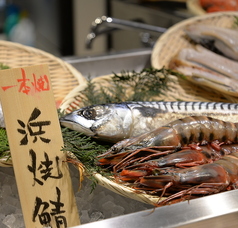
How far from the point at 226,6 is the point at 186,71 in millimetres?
1772

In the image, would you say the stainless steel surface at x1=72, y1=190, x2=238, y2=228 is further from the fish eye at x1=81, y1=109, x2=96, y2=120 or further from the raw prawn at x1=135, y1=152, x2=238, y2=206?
the fish eye at x1=81, y1=109, x2=96, y2=120

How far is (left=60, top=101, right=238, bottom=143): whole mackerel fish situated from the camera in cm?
120

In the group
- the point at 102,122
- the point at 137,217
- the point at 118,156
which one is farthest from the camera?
the point at 102,122

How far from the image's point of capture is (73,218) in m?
0.98

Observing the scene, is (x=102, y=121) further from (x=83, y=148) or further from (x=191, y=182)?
(x=191, y=182)

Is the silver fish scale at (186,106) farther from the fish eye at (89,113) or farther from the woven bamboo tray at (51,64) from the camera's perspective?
the woven bamboo tray at (51,64)

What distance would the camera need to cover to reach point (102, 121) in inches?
47.6

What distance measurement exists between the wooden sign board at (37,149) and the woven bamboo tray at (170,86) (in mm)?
115

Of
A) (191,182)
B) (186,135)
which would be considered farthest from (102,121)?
(191,182)

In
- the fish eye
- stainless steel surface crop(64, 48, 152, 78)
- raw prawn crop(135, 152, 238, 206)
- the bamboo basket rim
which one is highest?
the bamboo basket rim

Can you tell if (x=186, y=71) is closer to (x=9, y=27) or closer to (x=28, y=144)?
(x=28, y=144)

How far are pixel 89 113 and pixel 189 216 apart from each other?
52cm

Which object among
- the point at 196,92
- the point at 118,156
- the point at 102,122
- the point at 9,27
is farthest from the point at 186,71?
the point at 9,27

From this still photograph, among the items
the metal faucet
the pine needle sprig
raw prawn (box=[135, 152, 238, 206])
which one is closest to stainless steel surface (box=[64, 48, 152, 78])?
the metal faucet
